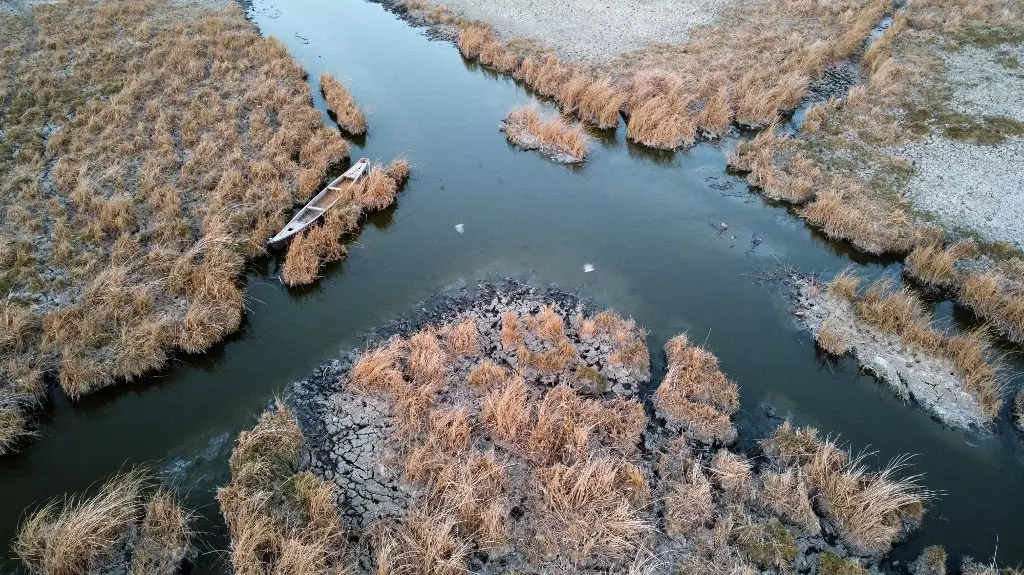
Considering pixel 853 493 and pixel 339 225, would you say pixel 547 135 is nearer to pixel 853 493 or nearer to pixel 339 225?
pixel 339 225

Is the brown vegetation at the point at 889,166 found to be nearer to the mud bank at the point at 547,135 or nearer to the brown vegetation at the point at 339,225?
the mud bank at the point at 547,135

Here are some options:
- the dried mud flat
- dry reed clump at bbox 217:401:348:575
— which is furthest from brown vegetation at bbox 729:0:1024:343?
dry reed clump at bbox 217:401:348:575

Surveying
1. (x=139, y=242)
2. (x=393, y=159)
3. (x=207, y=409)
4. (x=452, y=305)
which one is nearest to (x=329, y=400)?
(x=207, y=409)

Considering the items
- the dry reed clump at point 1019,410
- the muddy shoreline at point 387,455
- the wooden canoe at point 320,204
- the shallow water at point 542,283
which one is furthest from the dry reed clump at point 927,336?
the wooden canoe at point 320,204

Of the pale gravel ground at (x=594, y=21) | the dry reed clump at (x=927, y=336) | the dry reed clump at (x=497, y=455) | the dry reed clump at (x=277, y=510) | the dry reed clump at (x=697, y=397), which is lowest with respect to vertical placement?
the dry reed clump at (x=277, y=510)

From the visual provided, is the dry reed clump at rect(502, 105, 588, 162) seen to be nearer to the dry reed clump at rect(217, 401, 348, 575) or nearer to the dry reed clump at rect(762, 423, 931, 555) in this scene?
the dry reed clump at rect(762, 423, 931, 555)
